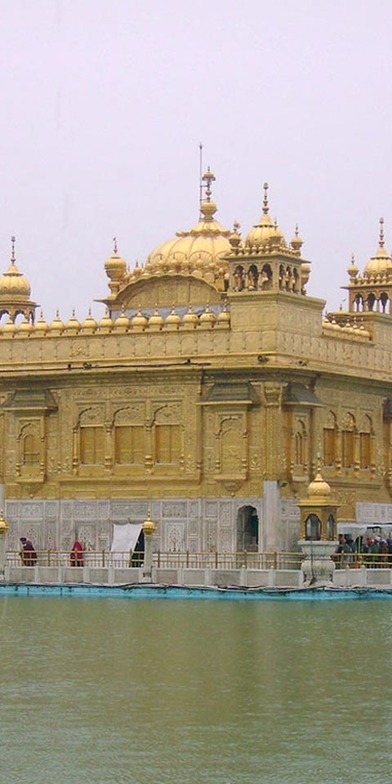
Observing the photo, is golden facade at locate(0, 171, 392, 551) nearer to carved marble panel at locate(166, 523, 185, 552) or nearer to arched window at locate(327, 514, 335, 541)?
carved marble panel at locate(166, 523, 185, 552)

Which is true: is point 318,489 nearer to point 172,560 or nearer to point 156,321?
point 172,560

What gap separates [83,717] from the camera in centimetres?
2569

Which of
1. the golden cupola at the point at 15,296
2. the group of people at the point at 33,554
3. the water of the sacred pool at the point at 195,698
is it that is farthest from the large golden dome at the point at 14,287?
the water of the sacred pool at the point at 195,698

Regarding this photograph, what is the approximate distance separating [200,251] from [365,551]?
26.7 feet

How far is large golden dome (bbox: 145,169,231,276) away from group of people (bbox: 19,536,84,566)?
22.7 ft

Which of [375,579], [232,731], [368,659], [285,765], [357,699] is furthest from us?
[375,579]

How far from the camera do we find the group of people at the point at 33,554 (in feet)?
159

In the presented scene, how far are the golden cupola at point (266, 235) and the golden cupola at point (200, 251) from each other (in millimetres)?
1871

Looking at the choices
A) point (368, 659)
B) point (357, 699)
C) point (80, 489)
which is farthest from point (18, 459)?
point (357, 699)

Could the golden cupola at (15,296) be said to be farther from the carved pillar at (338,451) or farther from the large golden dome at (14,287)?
the carved pillar at (338,451)

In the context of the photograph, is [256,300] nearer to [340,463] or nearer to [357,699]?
[340,463]

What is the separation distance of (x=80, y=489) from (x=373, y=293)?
9.84 m

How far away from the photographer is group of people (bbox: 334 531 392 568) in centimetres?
4606

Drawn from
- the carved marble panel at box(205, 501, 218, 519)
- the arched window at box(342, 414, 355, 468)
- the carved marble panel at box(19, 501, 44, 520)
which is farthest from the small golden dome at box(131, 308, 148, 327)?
the arched window at box(342, 414, 355, 468)
